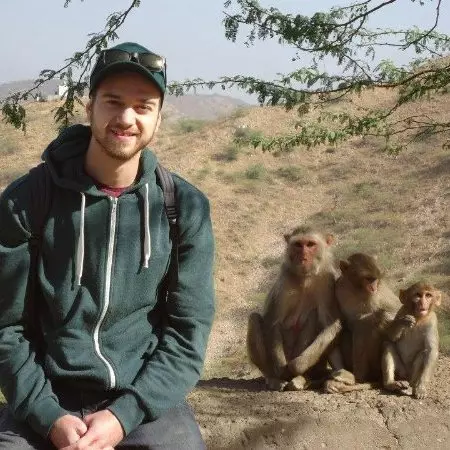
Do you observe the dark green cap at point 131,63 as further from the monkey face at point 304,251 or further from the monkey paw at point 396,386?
the monkey paw at point 396,386

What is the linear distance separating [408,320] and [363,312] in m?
0.42

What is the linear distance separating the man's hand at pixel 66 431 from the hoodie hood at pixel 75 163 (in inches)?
31.8

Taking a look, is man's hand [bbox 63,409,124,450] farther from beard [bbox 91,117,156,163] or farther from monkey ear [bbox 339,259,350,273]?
monkey ear [bbox 339,259,350,273]

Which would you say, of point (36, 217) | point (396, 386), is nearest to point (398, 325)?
point (396, 386)

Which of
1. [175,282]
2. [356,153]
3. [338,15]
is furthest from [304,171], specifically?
[175,282]

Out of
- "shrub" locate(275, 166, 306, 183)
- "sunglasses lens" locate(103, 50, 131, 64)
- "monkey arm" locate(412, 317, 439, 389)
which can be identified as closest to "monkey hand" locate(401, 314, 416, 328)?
"monkey arm" locate(412, 317, 439, 389)

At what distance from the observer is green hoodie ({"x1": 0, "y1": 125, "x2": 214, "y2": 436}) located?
271 cm

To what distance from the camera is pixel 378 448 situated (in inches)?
198

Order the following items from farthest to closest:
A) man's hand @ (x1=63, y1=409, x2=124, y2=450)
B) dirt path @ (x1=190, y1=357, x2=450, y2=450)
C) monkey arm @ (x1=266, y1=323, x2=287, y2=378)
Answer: monkey arm @ (x1=266, y1=323, x2=287, y2=378) < dirt path @ (x1=190, y1=357, x2=450, y2=450) < man's hand @ (x1=63, y1=409, x2=124, y2=450)

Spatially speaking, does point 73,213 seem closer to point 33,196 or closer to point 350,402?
point 33,196

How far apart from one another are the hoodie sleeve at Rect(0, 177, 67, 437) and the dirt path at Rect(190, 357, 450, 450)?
2.38m

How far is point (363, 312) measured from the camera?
602 centimetres

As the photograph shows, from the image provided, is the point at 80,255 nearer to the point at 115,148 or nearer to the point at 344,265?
the point at 115,148

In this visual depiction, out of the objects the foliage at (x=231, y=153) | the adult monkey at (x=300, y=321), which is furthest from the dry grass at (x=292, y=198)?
the adult monkey at (x=300, y=321)
